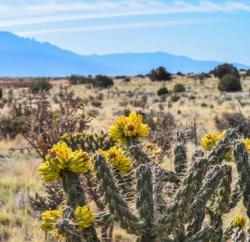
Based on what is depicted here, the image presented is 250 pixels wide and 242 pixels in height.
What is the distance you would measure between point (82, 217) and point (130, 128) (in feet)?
3.25

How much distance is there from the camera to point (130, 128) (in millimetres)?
3836

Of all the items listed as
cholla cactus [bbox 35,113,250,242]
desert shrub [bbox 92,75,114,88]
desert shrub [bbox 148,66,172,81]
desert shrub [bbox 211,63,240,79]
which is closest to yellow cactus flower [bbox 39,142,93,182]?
cholla cactus [bbox 35,113,250,242]

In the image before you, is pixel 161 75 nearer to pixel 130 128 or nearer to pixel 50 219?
pixel 130 128

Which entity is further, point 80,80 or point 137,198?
point 80,80

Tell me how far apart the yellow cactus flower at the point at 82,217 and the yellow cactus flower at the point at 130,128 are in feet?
3.04

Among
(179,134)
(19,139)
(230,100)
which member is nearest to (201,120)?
(19,139)

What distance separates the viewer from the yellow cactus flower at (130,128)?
3836 mm

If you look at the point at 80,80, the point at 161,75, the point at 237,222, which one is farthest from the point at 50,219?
the point at 80,80

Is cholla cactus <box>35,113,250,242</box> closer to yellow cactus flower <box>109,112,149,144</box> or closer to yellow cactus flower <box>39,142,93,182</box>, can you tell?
yellow cactus flower <box>39,142,93,182</box>

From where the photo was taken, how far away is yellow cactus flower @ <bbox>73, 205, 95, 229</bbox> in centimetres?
298

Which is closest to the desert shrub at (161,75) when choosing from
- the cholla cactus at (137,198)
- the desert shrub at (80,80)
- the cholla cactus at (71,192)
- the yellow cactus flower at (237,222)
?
the desert shrub at (80,80)

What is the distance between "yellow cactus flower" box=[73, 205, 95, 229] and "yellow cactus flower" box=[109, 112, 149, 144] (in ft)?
3.04

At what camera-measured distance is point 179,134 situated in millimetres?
4059

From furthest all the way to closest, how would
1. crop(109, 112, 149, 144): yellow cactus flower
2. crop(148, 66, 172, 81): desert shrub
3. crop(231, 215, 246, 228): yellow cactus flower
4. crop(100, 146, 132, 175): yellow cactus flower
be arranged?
crop(148, 66, 172, 81): desert shrub < crop(231, 215, 246, 228): yellow cactus flower < crop(109, 112, 149, 144): yellow cactus flower < crop(100, 146, 132, 175): yellow cactus flower
